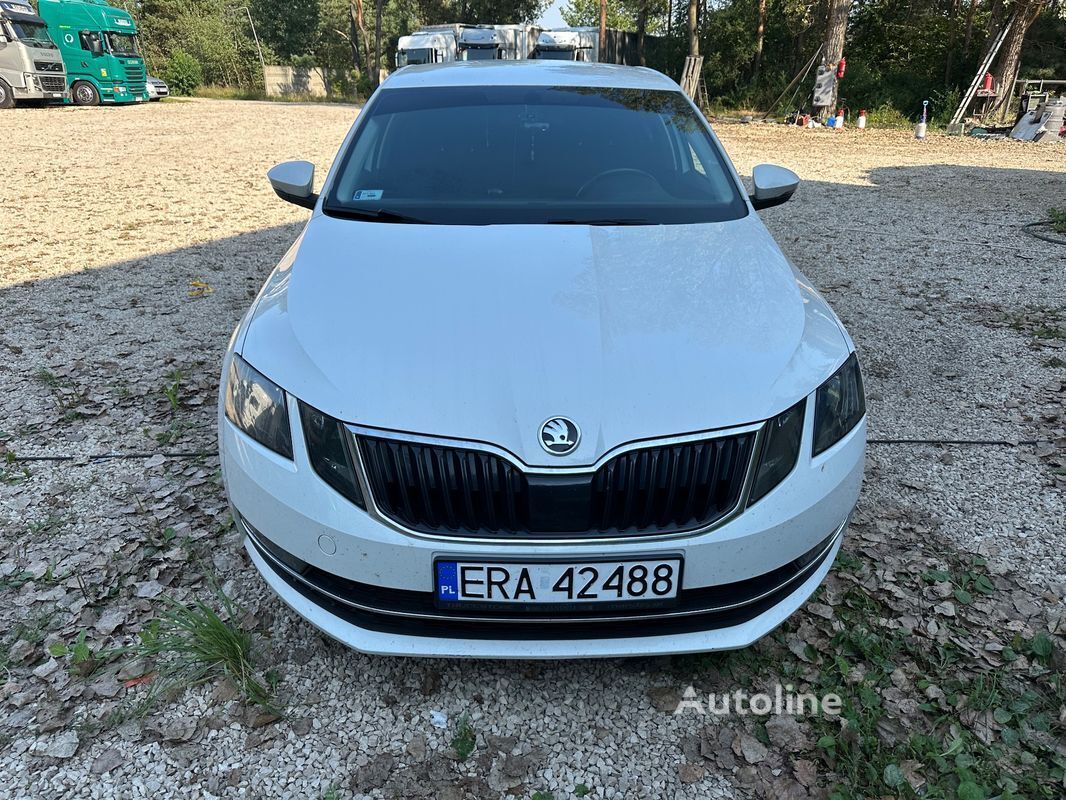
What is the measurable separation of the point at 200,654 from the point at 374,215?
1.57 metres

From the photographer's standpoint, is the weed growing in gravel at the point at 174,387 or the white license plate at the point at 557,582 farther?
the weed growing in gravel at the point at 174,387

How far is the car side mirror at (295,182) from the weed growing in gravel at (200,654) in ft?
5.80

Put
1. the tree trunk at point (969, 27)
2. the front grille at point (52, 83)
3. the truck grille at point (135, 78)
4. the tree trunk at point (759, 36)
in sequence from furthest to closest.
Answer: the truck grille at point (135, 78)
the tree trunk at point (759, 36)
the front grille at point (52, 83)
the tree trunk at point (969, 27)

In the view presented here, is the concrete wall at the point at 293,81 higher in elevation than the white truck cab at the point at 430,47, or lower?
lower

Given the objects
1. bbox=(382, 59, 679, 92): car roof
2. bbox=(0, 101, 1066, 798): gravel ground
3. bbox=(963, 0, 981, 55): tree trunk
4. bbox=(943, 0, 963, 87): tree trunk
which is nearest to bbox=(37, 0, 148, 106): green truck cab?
bbox=(0, 101, 1066, 798): gravel ground

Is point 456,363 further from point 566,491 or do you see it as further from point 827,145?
point 827,145

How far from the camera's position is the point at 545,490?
1634 mm

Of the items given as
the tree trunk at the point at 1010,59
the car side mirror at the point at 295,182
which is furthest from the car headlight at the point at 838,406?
the tree trunk at the point at 1010,59

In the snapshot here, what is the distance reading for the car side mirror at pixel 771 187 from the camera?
10.3 feet

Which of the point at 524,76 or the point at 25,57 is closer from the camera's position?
the point at 524,76

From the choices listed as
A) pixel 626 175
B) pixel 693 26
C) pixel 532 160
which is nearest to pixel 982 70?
pixel 693 26

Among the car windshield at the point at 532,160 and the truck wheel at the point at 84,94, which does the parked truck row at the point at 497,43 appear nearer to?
the truck wheel at the point at 84,94

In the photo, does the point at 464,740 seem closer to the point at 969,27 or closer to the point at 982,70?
the point at 982,70

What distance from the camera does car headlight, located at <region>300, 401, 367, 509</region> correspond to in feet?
5.57
